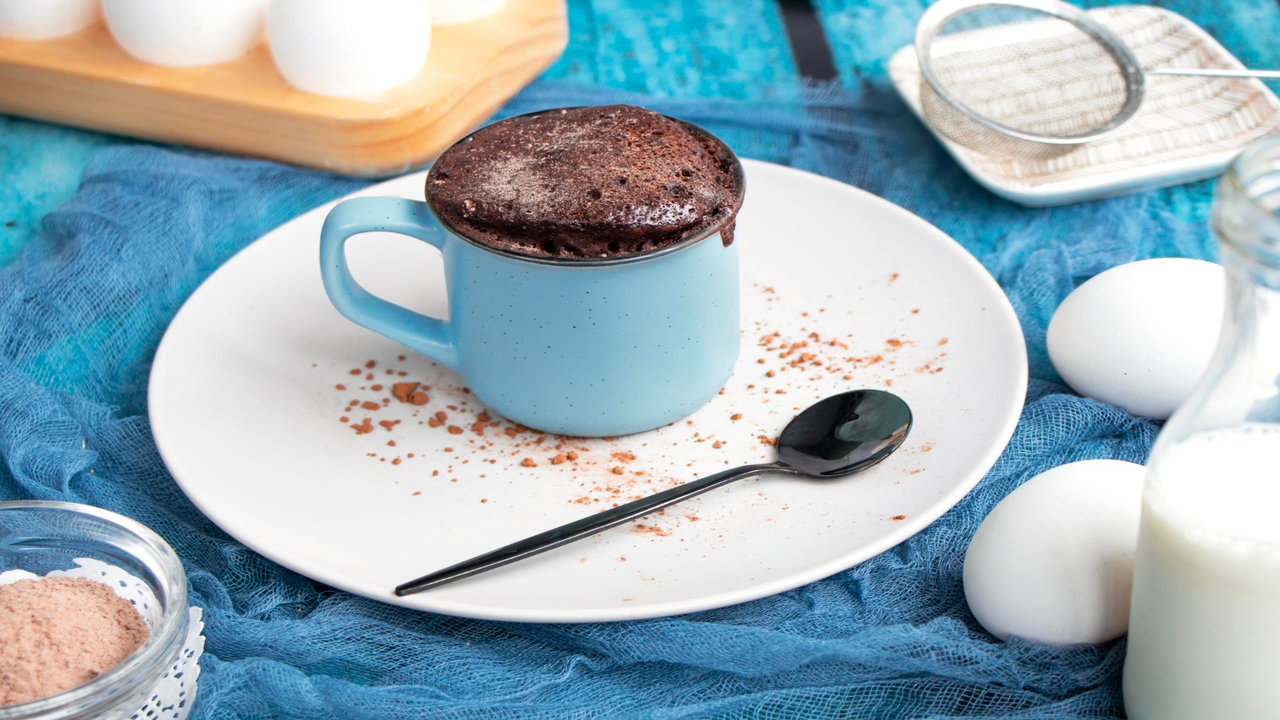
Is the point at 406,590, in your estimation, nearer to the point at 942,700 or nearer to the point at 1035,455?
the point at 942,700

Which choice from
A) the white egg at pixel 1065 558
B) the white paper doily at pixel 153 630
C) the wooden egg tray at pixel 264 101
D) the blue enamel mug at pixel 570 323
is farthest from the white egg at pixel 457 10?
the white egg at pixel 1065 558

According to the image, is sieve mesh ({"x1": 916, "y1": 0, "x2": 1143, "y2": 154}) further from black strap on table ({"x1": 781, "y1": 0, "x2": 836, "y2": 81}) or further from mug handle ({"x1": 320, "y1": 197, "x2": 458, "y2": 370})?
mug handle ({"x1": 320, "y1": 197, "x2": 458, "y2": 370})

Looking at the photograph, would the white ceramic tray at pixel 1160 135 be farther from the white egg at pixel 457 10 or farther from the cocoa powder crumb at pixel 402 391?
the cocoa powder crumb at pixel 402 391

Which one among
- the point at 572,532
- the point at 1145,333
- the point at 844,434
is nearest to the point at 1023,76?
the point at 1145,333

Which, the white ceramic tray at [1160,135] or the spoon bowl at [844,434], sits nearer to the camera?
the spoon bowl at [844,434]

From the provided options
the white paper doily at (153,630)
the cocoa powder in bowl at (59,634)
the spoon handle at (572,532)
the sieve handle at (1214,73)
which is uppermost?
the sieve handle at (1214,73)

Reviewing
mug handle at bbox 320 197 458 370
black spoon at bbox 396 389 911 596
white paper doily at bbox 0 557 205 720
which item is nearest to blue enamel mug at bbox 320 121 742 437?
mug handle at bbox 320 197 458 370

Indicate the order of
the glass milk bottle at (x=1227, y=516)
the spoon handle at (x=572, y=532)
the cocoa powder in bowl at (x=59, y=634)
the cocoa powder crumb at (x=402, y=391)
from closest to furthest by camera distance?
the glass milk bottle at (x=1227, y=516) < the cocoa powder in bowl at (x=59, y=634) < the spoon handle at (x=572, y=532) < the cocoa powder crumb at (x=402, y=391)
